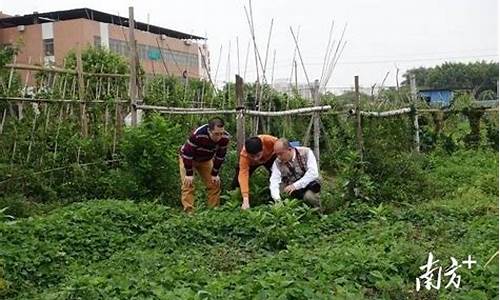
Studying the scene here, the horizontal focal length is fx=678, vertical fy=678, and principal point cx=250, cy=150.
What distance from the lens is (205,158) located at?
822 cm

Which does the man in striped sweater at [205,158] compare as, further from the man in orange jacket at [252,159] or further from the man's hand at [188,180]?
the man in orange jacket at [252,159]

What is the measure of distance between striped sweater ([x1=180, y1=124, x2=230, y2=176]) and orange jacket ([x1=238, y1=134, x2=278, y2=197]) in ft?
1.45

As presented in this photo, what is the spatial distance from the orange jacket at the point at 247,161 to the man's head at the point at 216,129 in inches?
13.1

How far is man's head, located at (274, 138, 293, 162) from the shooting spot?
Result: 23.8 feet

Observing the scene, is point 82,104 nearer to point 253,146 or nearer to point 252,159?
point 252,159

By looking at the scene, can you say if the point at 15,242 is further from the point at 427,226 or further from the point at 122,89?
the point at 122,89

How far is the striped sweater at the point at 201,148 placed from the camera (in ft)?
25.8

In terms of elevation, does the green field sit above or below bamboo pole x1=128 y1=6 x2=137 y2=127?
below

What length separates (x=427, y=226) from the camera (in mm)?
6449

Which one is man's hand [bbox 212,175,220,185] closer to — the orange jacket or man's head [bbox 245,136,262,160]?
the orange jacket

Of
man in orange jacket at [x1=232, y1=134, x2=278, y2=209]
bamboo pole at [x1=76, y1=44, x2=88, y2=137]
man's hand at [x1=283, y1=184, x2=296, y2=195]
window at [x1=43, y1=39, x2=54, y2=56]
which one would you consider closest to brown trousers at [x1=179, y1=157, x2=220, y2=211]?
man in orange jacket at [x1=232, y1=134, x2=278, y2=209]

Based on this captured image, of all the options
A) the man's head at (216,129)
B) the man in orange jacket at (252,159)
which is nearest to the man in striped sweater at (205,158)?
the man's head at (216,129)

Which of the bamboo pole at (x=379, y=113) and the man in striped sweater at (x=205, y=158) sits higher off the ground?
the bamboo pole at (x=379, y=113)

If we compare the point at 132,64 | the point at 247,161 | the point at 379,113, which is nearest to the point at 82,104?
the point at 132,64
